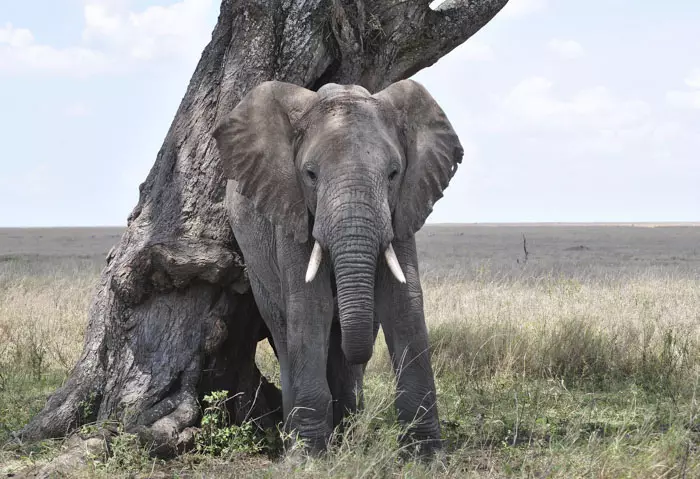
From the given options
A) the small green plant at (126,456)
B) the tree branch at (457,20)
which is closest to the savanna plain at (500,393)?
the small green plant at (126,456)

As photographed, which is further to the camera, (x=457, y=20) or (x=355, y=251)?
(x=457, y=20)

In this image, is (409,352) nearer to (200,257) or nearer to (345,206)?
(345,206)

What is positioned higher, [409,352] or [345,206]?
[345,206]

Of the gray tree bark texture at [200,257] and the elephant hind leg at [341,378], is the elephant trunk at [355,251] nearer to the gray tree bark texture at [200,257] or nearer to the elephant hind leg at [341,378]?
the elephant hind leg at [341,378]

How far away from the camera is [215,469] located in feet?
22.0

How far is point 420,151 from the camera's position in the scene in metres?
6.61

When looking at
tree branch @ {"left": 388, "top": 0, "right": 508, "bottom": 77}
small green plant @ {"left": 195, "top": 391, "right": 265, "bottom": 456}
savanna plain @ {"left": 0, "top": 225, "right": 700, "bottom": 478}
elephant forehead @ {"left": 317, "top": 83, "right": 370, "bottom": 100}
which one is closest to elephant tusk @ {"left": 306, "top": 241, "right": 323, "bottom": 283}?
savanna plain @ {"left": 0, "top": 225, "right": 700, "bottom": 478}

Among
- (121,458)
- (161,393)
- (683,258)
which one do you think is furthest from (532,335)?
(683,258)

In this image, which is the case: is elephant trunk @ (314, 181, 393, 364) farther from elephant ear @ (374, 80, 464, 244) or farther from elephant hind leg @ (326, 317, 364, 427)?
elephant hind leg @ (326, 317, 364, 427)

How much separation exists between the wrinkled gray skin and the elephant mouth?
0.31 feet

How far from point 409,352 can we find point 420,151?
1.50 m

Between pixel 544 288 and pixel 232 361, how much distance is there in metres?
8.99

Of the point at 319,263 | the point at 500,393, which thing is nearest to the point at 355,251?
the point at 319,263

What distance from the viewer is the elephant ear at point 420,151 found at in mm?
6438
